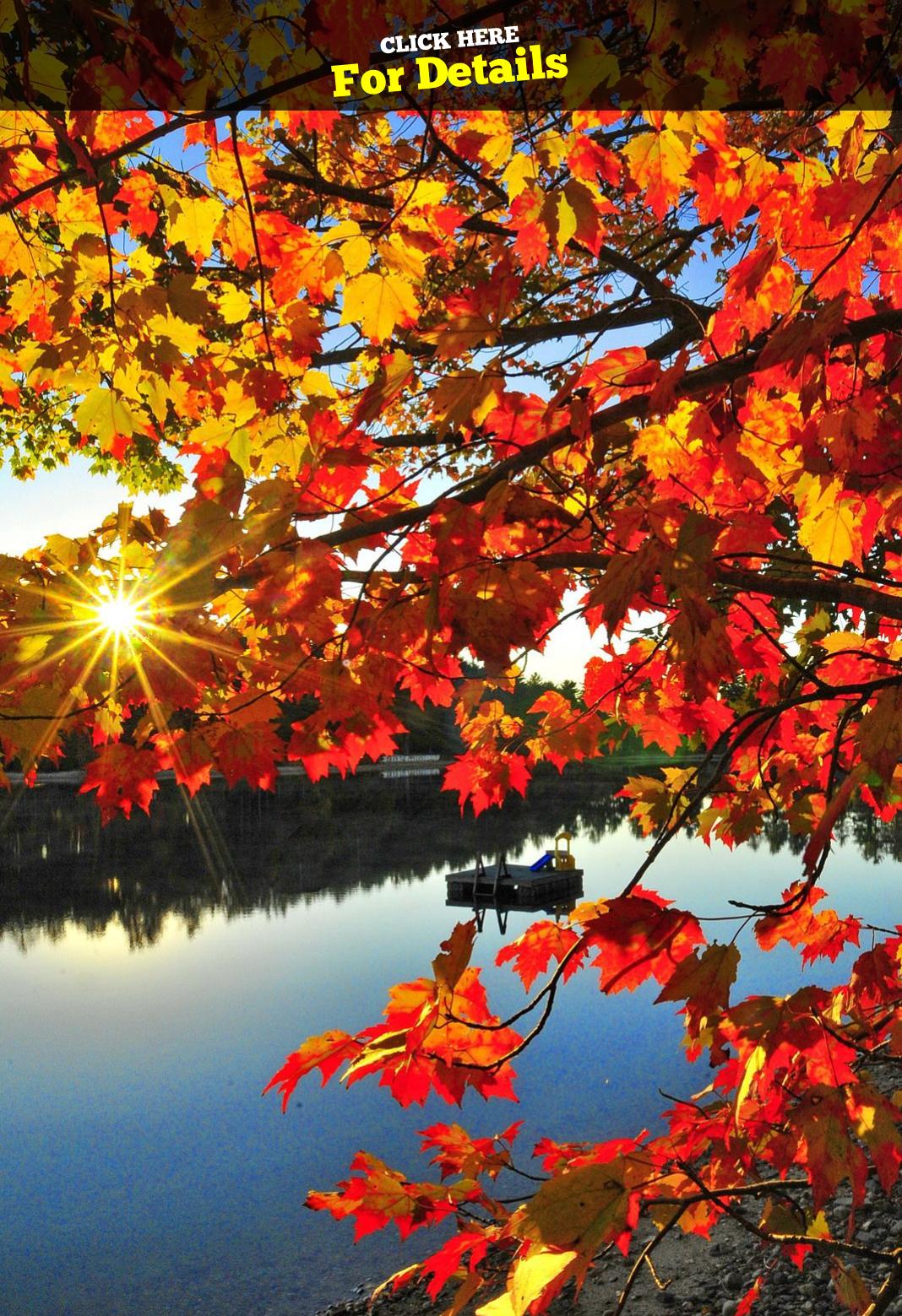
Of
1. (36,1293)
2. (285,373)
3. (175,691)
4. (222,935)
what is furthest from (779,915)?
(222,935)

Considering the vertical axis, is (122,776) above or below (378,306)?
below

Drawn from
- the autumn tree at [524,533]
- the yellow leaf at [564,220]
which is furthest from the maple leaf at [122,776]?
the yellow leaf at [564,220]

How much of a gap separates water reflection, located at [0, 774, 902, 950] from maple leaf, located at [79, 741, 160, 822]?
1862 cm

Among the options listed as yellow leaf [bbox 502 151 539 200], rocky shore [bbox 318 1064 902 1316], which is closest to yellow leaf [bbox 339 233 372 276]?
yellow leaf [bbox 502 151 539 200]

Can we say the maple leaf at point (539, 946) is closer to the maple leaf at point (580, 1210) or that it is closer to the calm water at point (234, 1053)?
the maple leaf at point (580, 1210)

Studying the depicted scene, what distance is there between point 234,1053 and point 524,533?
13.9 m

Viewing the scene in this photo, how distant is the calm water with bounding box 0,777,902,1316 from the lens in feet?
30.5

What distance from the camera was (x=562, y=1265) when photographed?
1.63 metres

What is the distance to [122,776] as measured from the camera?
3047 mm

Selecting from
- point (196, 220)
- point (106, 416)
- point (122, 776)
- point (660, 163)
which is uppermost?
point (196, 220)

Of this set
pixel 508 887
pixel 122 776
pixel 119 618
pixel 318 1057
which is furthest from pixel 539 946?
pixel 508 887

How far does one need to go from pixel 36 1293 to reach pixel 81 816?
40397mm

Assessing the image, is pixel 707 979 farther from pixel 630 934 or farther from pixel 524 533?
pixel 524 533

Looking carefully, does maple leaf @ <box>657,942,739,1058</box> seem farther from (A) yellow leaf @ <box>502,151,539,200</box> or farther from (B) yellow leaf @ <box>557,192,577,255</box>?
(A) yellow leaf @ <box>502,151,539,200</box>
